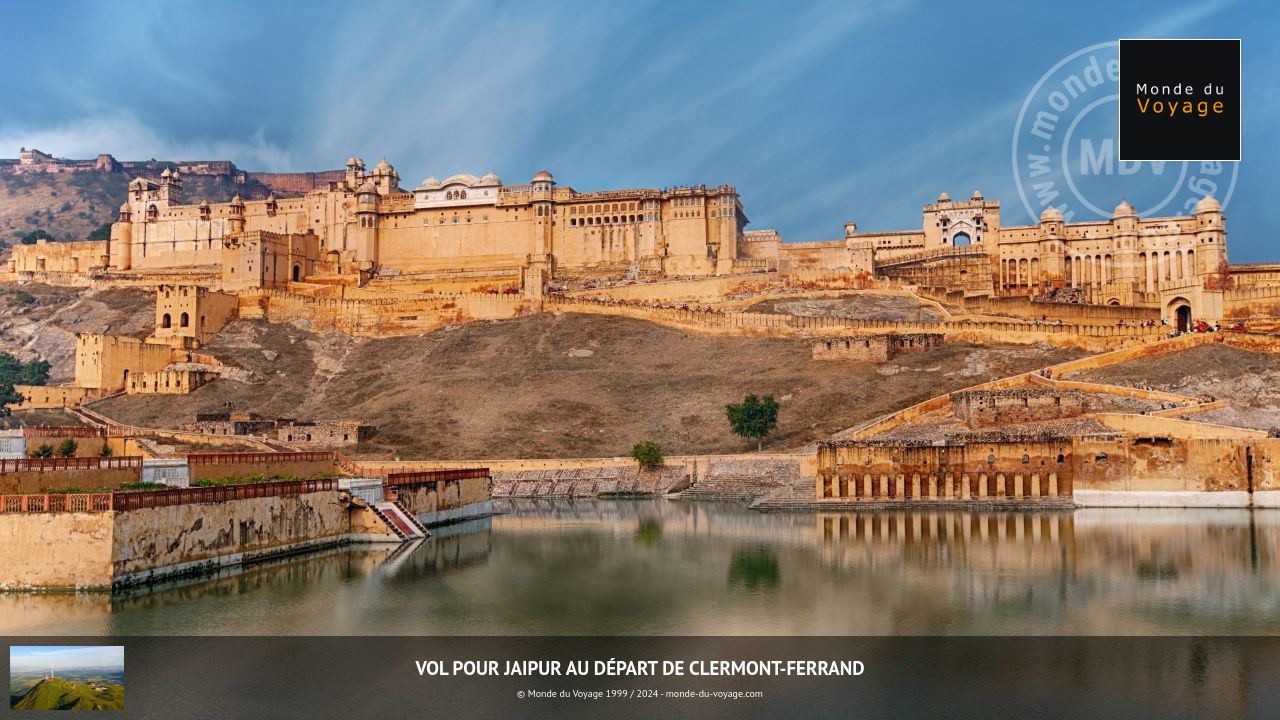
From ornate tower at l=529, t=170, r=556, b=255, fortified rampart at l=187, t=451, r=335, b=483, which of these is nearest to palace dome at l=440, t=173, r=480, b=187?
ornate tower at l=529, t=170, r=556, b=255

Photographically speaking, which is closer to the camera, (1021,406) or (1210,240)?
(1021,406)

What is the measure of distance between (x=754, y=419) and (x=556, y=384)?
50.6 ft

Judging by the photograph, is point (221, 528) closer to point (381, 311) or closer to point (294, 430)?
point (294, 430)

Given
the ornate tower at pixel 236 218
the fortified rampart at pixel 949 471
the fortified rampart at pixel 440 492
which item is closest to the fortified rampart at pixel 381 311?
the ornate tower at pixel 236 218

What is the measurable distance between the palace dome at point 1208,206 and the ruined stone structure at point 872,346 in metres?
29.4

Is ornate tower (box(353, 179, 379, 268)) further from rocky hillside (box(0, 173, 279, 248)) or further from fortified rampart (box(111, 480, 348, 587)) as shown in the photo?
rocky hillside (box(0, 173, 279, 248))

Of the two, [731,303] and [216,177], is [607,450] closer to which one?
[731,303]

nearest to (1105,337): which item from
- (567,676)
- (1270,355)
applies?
(1270,355)

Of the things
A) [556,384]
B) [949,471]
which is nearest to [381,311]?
[556,384]

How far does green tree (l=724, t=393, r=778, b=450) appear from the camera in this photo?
56.9 m

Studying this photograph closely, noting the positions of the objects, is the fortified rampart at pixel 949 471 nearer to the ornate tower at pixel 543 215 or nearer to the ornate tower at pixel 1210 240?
the ornate tower at pixel 1210 240

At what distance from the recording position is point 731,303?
275 ft

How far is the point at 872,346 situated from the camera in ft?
223

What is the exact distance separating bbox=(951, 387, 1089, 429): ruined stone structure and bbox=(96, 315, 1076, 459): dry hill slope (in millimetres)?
7786
